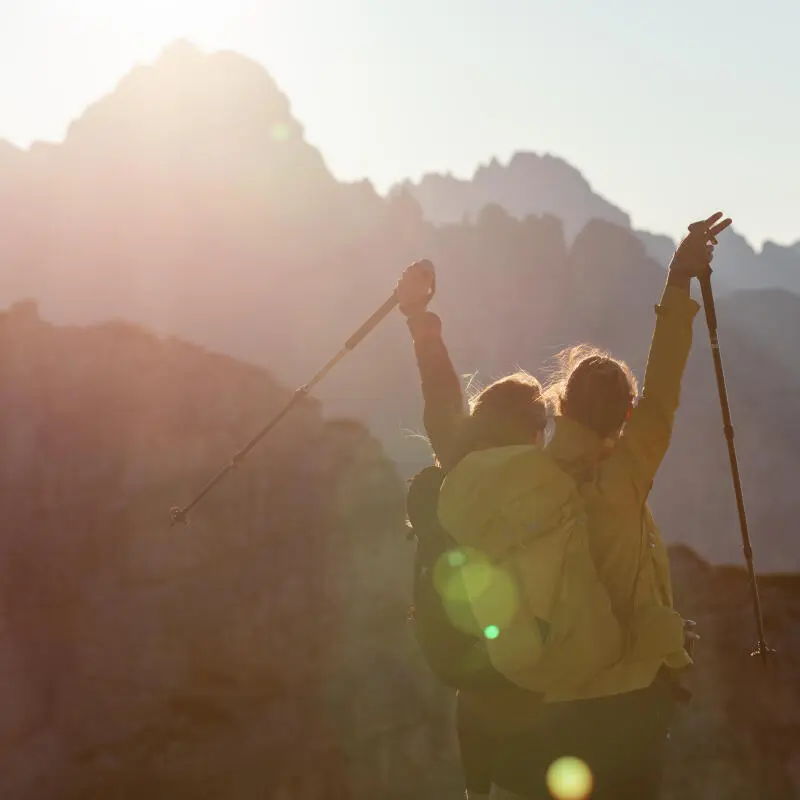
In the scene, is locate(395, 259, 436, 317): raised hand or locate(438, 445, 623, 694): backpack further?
locate(395, 259, 436, 317): raised hand

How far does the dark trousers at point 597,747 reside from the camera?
2.50 metres

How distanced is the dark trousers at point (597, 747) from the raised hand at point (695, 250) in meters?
1.51

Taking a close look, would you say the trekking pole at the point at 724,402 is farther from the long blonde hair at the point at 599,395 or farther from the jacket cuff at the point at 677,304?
the long blonde hair at the point at 599,395

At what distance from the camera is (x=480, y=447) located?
9.25ft

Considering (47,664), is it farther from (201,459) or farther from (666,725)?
(666,725)

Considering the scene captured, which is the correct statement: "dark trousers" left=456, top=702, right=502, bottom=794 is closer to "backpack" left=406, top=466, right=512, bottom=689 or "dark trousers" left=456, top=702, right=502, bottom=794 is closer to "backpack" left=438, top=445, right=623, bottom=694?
"backpack" left=406, top=466, right=512, bottom=689

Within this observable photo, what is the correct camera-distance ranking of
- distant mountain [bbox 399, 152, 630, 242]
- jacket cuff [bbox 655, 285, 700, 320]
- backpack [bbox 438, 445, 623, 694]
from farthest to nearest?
distant mountain [bbox 399, 152, 630, 242] → jacket cuff [bbox 655, 285, 700, 320] → backpack [bbox 438, 445, 623, 694]

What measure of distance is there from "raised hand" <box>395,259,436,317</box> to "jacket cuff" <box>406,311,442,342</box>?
0.13 feet

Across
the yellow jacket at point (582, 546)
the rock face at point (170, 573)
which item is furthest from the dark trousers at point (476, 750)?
the rock face at point (170, 573)

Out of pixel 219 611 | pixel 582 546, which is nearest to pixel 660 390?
pixel 582 546

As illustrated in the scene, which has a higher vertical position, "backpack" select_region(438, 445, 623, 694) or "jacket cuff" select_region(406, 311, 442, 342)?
"jacket cuff" select_region(406, 311, 442, 342)

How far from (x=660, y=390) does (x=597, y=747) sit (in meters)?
1.21

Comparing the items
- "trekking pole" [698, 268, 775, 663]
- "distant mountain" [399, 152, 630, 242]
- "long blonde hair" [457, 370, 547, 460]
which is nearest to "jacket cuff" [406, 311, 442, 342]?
"long blonde hair" [457, 370, 547, 460]

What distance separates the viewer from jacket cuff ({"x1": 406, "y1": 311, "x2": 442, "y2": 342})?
137 inches
